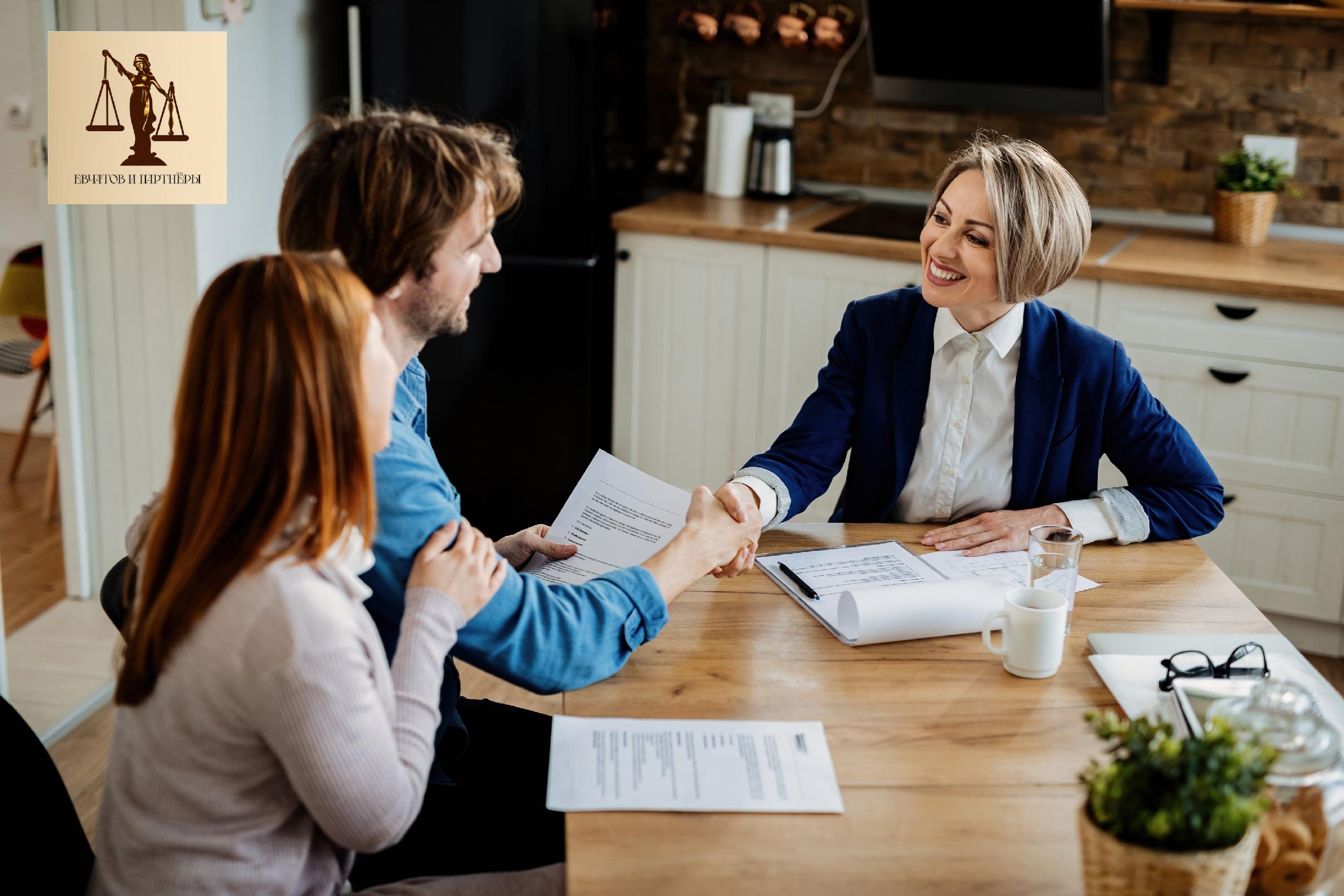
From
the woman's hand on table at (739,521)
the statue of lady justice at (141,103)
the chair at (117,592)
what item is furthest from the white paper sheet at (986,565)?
the statue of lady justice at (141,103)

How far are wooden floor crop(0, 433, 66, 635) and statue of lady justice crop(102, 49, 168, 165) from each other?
1877 mm

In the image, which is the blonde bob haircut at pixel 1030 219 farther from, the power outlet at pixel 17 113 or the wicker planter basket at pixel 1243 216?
the power outlet at pixel 17 113

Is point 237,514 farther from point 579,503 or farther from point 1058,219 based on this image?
point 1058,219

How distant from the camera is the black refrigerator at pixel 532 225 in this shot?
10.1ft

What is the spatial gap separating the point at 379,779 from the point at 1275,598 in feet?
8.30

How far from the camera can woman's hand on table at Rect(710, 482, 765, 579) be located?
5.07 ft

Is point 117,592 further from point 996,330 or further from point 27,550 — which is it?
point 27,550

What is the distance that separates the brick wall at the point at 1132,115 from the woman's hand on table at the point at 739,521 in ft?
7.09

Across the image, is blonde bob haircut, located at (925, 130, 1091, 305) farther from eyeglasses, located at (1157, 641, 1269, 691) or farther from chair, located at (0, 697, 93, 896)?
chair, located at (0, 697, 93, 896)

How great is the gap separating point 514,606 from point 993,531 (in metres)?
0.72

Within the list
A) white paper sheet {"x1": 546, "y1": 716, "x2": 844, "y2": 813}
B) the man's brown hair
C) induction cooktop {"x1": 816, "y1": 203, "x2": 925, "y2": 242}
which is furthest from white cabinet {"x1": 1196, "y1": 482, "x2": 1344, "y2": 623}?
the man's brown hair

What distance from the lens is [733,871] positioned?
3.35ft

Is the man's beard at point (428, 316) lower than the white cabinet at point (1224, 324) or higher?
higher

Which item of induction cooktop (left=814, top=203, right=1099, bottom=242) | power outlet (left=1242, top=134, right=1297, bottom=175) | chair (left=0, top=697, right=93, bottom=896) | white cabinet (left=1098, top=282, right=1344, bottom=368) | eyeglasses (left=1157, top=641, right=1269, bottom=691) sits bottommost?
chair (left=0, top=697, right=93, bottom=896)
